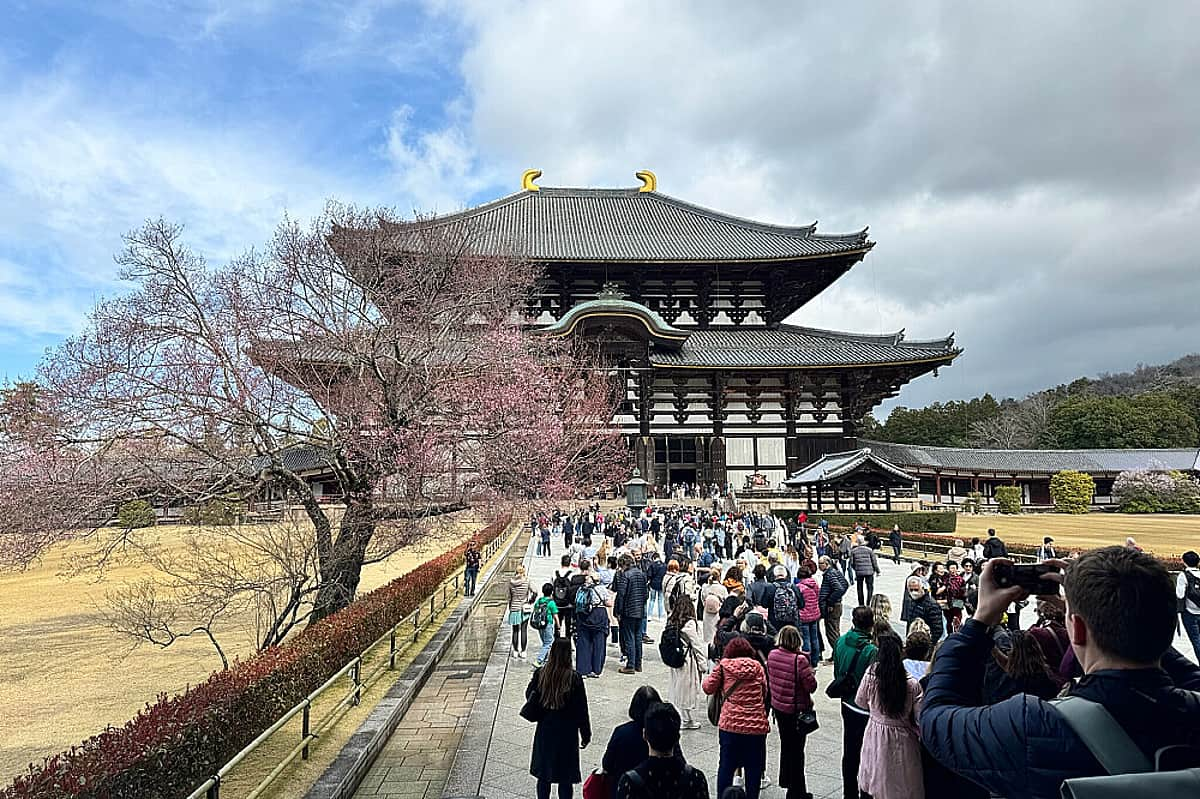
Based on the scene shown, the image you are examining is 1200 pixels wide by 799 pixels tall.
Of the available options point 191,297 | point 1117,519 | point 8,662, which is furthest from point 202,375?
point 1117,519

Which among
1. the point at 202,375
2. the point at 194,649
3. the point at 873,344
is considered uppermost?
the point at 873,344

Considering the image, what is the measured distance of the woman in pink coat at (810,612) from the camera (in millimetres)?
9461

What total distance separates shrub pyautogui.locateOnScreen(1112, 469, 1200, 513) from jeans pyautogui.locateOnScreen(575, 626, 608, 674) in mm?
44021

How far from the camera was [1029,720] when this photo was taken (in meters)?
1.84

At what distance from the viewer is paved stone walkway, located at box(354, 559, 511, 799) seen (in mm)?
6719

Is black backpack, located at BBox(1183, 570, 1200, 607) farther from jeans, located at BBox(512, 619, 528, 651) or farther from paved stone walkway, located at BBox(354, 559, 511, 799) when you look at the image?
paved stone walkway, located at BBox(354, 559, 511, 799)

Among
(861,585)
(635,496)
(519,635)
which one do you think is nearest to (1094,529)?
(635,496)

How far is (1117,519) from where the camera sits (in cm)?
3762

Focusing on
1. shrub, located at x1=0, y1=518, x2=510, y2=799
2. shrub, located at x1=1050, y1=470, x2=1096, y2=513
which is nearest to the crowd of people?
shrub, located at x1=0, y1=518, x2=510, y2=799

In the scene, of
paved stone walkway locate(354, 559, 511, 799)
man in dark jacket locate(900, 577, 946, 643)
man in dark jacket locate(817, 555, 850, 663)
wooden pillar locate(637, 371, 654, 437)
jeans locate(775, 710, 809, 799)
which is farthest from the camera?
wooden pillar locate(637, 371, 654, 437)

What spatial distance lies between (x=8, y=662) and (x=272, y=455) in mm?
7197

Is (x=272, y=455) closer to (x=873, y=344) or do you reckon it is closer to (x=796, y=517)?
(x=796, y=517)

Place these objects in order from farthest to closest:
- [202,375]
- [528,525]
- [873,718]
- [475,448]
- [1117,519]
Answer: [1117,519]
[528,525]
[475,448]
[202,375]
[873,718]

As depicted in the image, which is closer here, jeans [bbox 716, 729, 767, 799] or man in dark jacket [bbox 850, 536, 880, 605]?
jeans [bbox 716, 729, 767, 799]
